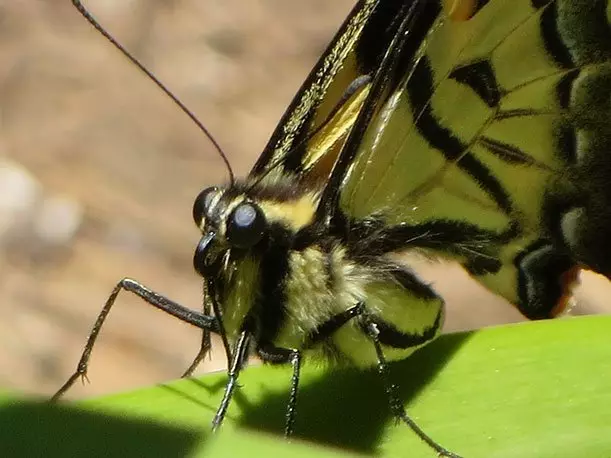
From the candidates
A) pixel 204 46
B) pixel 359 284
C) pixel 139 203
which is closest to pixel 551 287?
pixel 359 284

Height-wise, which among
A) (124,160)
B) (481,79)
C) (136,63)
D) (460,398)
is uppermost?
(124,160)

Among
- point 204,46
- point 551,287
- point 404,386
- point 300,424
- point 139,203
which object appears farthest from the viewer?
point 204,46

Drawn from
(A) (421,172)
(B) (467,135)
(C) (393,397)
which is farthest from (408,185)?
(C) (393,397)

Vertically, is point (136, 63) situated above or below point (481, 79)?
above

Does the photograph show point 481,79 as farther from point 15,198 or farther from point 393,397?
point 15,198

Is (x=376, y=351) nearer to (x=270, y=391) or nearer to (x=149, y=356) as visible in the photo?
(x=270, y=391)

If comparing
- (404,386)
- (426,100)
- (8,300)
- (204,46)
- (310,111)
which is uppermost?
(204,46)
